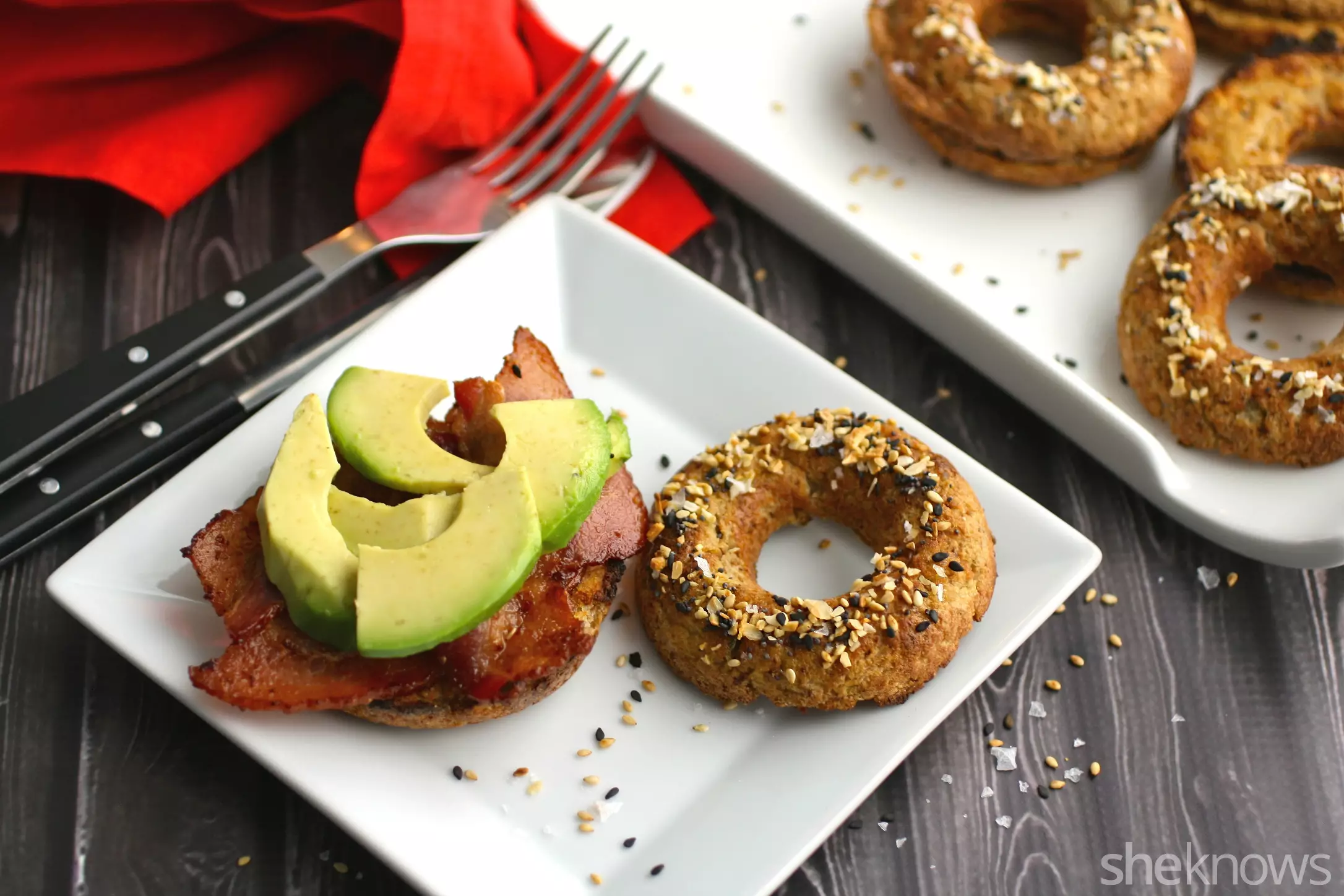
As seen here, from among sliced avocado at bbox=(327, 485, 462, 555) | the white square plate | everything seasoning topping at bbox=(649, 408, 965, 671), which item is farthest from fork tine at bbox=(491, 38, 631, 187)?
sliced avocado at bbox=(327, 485, 462, 555)

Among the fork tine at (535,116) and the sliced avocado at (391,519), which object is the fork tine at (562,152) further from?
the sliced avocado at (391,519)

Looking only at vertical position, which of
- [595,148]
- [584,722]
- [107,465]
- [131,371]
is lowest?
[584,722]

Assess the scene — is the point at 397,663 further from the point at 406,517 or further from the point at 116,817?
the point at 116,817

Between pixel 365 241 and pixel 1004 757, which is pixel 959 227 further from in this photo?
pixel 365 241

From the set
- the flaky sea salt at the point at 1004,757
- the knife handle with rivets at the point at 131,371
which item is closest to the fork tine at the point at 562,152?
the knife handle with rivets at the point at 131,371

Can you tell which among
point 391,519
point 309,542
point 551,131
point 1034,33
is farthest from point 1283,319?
point 309,542

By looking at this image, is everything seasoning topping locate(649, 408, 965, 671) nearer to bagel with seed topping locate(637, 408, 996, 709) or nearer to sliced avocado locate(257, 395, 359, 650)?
bagel with seed topping locate(637, 408, 996, 709)
